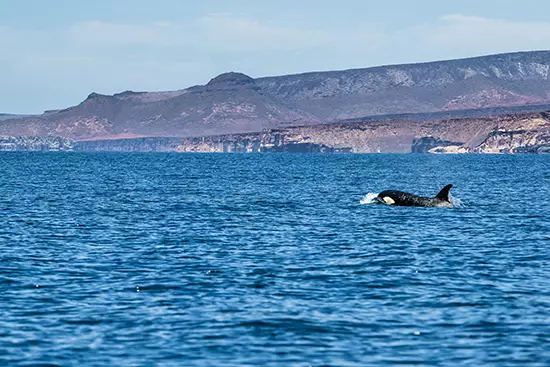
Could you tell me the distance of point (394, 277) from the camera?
28.8 meters

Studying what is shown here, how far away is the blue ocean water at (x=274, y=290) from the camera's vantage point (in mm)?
19719

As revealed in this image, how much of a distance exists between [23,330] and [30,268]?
359 inches

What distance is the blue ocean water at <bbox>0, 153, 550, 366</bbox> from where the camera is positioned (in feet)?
64.7

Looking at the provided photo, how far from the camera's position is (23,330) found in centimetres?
2150

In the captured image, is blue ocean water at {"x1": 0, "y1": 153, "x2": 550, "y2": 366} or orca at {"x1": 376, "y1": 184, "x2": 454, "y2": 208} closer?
blue ocean water at {"x1": 0, "y1": 153, "x2": 550, "y2": 366}

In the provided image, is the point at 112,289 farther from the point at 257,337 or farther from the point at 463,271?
the point at 463,271

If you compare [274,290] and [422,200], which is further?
[422,200]

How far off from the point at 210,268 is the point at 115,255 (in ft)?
16.3

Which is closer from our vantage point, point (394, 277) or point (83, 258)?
point (394, 277)

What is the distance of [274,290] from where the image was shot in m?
26.5

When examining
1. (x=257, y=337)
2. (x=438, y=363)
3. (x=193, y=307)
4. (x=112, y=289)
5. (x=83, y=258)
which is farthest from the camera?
(x=83, y=258)

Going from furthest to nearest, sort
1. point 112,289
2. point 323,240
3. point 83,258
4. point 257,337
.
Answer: point 323,240, point 83,258, point 112,289, point 257,337

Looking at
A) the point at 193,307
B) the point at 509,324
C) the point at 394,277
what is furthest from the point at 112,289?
the point at 509,324

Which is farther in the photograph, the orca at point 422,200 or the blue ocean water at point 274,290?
the orca at point 422,200
